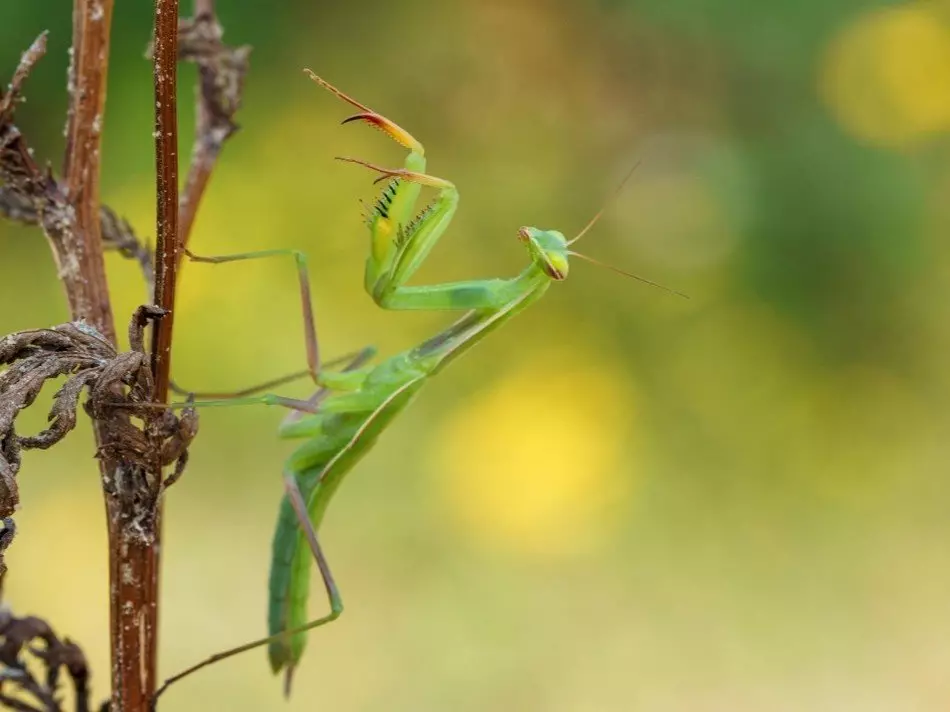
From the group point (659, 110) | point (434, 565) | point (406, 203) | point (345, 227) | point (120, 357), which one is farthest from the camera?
point (659, 110)

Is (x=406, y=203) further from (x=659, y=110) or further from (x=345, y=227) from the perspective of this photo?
(x=659, y=110)

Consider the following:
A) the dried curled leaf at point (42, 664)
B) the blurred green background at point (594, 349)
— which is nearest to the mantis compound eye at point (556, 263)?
the dried curled leaf at point (42, 664)

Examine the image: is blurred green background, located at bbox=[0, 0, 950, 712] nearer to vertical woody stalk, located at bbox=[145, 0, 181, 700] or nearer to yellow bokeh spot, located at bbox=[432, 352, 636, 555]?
yellow bokeh spot, located at bbox=[432, 352, 636, 555]

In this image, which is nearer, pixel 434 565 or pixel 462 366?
pixel 434 565

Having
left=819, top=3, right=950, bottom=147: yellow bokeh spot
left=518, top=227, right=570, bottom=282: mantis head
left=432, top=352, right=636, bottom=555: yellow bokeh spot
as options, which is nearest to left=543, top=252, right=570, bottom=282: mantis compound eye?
left=518, top=227, right=570, bottom=282: mantis head

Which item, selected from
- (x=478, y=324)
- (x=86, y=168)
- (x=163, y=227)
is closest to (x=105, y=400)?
(x=163, y=227)

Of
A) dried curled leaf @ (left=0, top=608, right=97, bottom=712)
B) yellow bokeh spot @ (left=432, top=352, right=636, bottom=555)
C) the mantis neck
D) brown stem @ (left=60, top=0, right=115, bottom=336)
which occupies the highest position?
brown stem @ (left=60, top=0, right=115, bottom=336)

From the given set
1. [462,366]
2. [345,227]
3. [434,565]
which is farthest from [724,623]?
[345,227]
